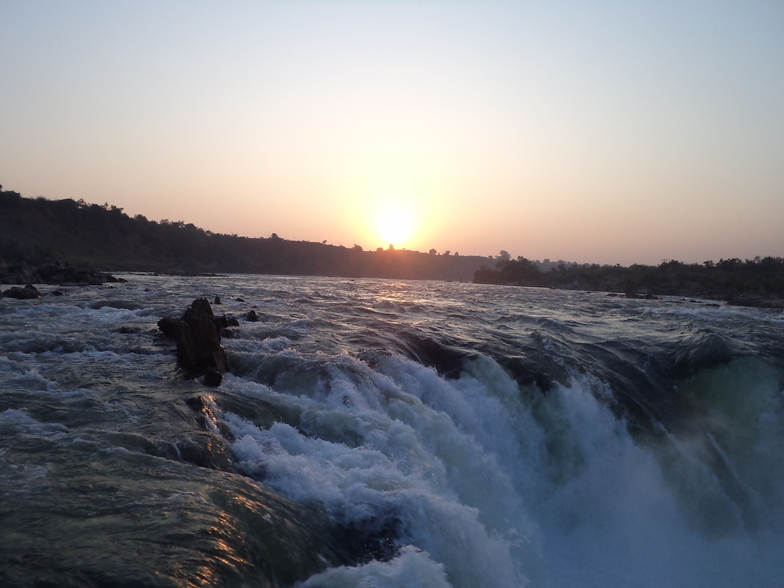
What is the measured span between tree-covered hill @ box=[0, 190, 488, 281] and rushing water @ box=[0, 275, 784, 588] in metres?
32.3

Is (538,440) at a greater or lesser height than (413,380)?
lesser

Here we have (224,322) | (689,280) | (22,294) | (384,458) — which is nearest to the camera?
(384,458)

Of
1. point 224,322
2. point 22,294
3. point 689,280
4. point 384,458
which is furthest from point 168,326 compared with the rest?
point 689,280

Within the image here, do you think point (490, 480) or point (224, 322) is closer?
point (490, 480)

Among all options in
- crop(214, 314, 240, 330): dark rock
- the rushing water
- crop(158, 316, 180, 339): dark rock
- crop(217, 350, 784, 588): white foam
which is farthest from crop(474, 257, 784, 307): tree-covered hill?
crop(158, 316, 180, 339): dark rock

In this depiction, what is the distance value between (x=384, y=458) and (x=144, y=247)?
7659 centimetres

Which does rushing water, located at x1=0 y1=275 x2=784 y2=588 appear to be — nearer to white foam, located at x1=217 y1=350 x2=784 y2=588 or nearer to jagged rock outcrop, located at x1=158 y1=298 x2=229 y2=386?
white foam, located at x1=217 y1=350 x2=784 y2=588

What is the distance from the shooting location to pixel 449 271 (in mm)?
128625

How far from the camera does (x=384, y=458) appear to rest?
705cm

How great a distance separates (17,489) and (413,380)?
752 cm

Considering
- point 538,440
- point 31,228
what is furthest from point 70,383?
point 31,228

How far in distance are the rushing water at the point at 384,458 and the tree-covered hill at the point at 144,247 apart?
3226 cm

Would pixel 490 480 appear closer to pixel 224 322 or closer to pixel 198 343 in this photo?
pixel 198 343

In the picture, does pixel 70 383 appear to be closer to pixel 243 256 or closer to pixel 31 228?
pixel 31 228
